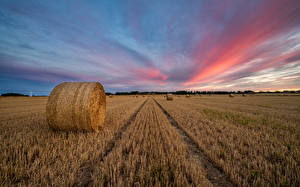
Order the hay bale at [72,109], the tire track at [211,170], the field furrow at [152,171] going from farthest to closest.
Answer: the hay bale at [72,109]
the tire track at [211,170]
the field furrow at [152,171]

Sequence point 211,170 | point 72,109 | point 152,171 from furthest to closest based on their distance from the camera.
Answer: point 72,109, point 211,170, point 152,171

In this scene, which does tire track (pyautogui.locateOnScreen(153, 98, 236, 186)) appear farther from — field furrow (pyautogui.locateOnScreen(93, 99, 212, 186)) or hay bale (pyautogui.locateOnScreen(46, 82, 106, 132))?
hay bale (pyautogui.locateOnScreen(46, 82, 106, 132))

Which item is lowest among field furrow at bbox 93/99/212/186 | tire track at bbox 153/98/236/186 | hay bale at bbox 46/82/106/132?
tire track at bbox 153/98/236/186

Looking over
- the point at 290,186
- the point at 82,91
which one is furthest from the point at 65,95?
the point at 290,186

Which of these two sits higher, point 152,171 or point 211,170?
point 152,171

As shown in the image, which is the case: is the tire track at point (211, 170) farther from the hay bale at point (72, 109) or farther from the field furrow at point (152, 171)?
the hay bale at point (72, 109)

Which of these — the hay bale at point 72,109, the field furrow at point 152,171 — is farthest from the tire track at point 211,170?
the hay bale at point 72,109

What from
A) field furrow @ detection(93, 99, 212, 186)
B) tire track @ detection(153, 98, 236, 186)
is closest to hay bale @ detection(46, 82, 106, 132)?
field furrow @ detection(93, 99, 212, 186)

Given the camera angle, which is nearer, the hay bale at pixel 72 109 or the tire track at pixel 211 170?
the tire track at pixel 211 170

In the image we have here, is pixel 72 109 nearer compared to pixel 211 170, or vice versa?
pixel 211 170

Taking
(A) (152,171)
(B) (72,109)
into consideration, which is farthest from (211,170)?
(B) (72,109)

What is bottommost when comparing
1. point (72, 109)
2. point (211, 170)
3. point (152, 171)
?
point (211, 170)

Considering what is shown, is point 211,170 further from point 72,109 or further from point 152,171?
point 72,109

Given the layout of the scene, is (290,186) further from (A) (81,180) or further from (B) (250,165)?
(A) (81,180)
